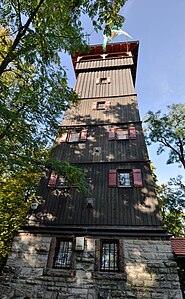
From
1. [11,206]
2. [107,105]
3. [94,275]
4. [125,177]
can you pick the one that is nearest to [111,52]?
[107,105]

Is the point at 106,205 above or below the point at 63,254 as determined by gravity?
above

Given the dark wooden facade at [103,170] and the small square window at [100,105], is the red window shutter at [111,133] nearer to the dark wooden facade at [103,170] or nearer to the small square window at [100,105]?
the dark wooden facade at [103,170]

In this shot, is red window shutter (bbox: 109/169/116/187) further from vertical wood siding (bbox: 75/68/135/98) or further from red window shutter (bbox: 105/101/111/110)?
vertical wood siding (bbox: 75/68/135/98)

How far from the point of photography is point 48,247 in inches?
238

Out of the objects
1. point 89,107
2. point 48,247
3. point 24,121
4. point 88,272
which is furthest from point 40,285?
point 89,107

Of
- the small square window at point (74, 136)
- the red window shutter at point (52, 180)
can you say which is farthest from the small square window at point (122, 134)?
the red window shutter at point (52, 180)

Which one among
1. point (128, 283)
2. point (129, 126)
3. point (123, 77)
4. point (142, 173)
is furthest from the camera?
point (123, 77)

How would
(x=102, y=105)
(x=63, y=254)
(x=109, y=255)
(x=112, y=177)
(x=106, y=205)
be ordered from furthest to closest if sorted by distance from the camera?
(x=102, y=105)
(x=112, y=177)
(x=106, y=205)
(x=63, y=254)
(x=109, y=255)

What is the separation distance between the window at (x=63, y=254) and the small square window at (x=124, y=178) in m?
2.81

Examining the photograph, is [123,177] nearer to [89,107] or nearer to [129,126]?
[129,126]

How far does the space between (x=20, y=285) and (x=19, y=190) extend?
505 centimetres

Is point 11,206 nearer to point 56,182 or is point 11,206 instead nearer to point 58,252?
point 56,182

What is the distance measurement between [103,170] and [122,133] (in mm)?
2380

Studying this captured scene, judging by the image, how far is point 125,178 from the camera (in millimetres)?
7598
